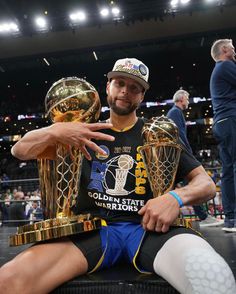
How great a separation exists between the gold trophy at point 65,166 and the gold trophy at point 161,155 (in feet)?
0.56

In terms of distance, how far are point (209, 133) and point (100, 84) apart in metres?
6.17

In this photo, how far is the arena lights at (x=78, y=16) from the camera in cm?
787

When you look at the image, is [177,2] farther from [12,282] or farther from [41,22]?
[12,282]

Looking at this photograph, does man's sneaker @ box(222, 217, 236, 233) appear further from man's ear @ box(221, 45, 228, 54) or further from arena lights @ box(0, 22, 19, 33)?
arena lights @ box(0, 22, 19, 33)

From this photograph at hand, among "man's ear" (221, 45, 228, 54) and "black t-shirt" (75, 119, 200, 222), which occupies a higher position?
"man's ear" (221, 45, 228, 54)

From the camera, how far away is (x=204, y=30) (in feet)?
27.6

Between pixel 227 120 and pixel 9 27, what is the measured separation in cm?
740

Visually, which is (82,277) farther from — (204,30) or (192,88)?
(192,88)

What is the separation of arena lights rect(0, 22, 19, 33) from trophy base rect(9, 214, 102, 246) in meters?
8.13

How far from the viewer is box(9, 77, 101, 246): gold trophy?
2.78 feet

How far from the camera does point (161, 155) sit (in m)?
0.93

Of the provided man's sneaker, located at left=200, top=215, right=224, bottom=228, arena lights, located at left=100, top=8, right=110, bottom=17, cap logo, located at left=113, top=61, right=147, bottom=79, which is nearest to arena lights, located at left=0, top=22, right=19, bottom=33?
arena lights, located at left=100, top=8, right=110, bottom=17

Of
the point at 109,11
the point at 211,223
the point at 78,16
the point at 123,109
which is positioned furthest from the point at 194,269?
the point at 78,16

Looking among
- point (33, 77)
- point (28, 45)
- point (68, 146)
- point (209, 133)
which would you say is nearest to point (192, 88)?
point (209, 133)
